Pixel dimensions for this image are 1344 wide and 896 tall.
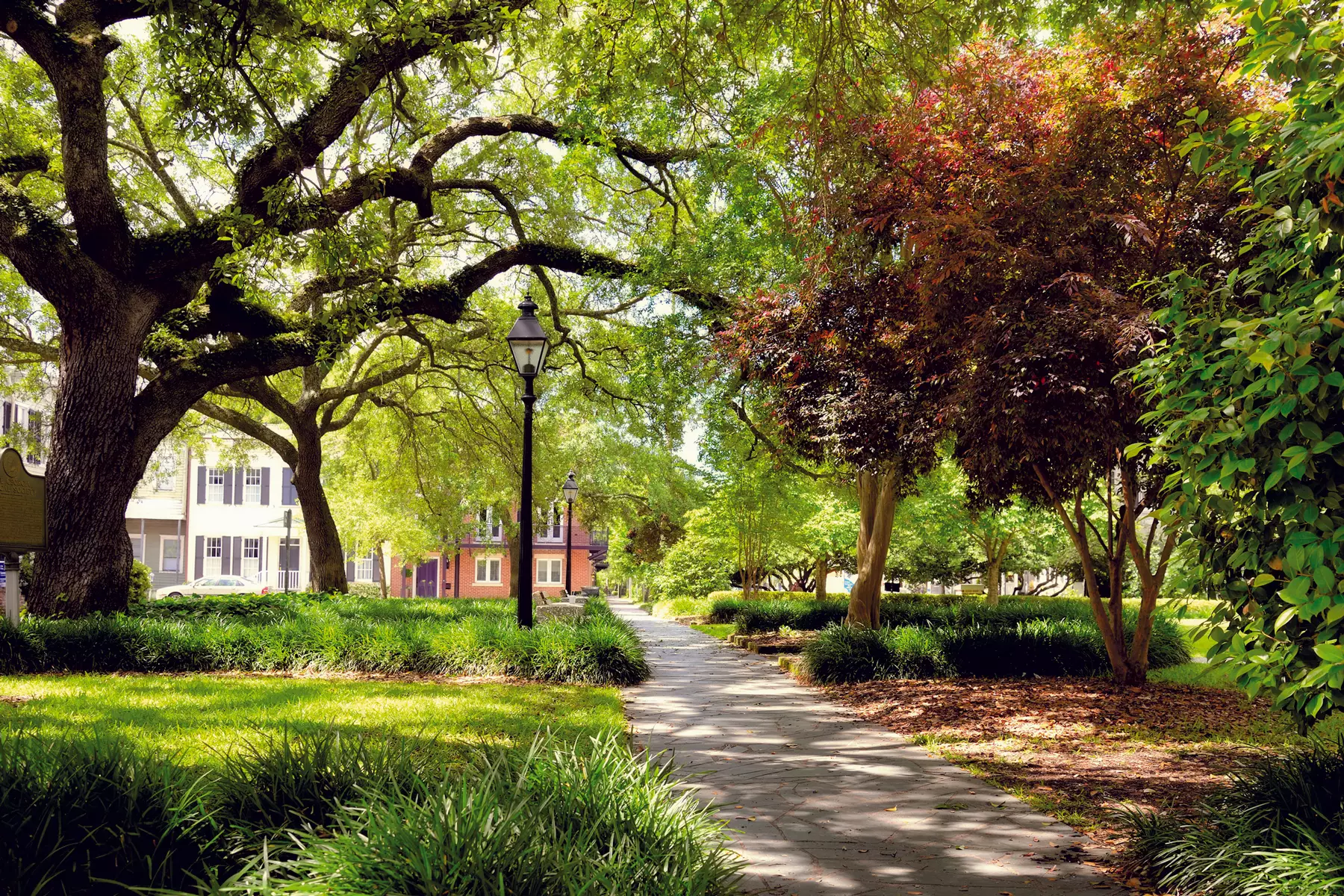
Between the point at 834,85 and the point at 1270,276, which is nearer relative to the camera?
the point at 1270,276

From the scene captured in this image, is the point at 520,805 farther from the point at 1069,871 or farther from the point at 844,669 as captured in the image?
the point at 844,669

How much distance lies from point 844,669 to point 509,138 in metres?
12.1

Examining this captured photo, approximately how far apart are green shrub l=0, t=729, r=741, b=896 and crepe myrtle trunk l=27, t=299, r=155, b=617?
29.1 ft

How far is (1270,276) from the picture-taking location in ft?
13.7

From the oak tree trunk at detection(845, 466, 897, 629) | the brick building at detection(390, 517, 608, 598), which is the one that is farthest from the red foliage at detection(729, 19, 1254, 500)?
the brick building at detection(390, 517, 608, 598)

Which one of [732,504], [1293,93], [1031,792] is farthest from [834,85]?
[732,504]

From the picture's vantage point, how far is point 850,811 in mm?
5691

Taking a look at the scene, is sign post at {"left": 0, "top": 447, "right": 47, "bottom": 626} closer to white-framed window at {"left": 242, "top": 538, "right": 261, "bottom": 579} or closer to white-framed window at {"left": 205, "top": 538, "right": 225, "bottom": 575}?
white-framed window at {"left": 242, "top": 538, "right": 261, "bottom": 579}

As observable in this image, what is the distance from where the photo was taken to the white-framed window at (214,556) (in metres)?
48.5

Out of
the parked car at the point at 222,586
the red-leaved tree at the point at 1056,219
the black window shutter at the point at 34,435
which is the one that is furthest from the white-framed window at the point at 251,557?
the red-leaved tree at the point at 1056,219

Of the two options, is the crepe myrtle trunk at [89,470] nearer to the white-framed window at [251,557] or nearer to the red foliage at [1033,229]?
the red foliage at [1033,229]

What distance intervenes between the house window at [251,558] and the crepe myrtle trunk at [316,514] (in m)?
29.3

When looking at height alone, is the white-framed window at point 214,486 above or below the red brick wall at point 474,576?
above

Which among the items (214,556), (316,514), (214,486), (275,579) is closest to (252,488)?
(214,486)
